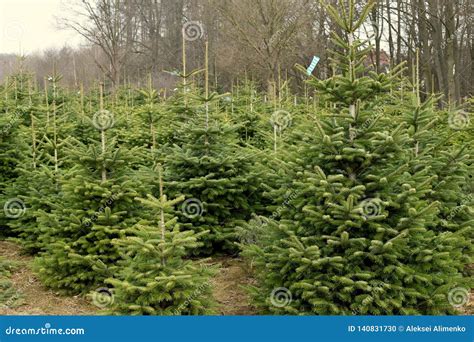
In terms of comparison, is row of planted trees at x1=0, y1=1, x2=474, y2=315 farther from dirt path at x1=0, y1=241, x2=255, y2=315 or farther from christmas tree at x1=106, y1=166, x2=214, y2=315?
dirt path at x1=0, y1=241, x2=255, y2=315

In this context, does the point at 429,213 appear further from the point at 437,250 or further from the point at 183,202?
the point at 183,202

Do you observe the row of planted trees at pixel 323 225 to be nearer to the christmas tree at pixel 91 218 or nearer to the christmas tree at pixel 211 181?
the christmas tree at pixel 91 218

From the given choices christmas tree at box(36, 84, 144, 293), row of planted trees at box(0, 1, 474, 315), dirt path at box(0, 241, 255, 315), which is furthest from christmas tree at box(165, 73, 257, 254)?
christmas tree at box(36, 84, 144, 293)

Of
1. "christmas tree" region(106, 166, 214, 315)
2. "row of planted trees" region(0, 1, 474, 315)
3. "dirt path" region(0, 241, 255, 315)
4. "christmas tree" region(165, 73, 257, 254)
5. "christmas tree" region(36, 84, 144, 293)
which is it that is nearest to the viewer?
"christmas tree" region(106, 166, 214, 315)

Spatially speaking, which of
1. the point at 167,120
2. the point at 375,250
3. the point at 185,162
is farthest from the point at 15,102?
the point at 375,250

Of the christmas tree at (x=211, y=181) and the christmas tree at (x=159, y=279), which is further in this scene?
the christmas tree at (x=211, y=181)

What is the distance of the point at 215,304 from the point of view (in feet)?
16.7

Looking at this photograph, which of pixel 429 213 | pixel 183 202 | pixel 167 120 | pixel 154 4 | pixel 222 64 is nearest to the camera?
pixel 429 213

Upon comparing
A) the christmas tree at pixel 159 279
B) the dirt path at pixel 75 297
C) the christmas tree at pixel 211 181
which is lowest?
the dirt path at pixel 75 297

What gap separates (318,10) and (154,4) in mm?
17175

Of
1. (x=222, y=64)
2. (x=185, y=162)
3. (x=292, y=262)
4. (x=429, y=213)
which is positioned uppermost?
(x=222, y=64)

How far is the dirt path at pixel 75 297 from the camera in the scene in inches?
225

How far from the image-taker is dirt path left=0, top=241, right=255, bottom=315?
5727 millimetres

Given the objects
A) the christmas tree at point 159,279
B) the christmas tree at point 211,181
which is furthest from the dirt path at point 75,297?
the christmas tree at point 159,279
